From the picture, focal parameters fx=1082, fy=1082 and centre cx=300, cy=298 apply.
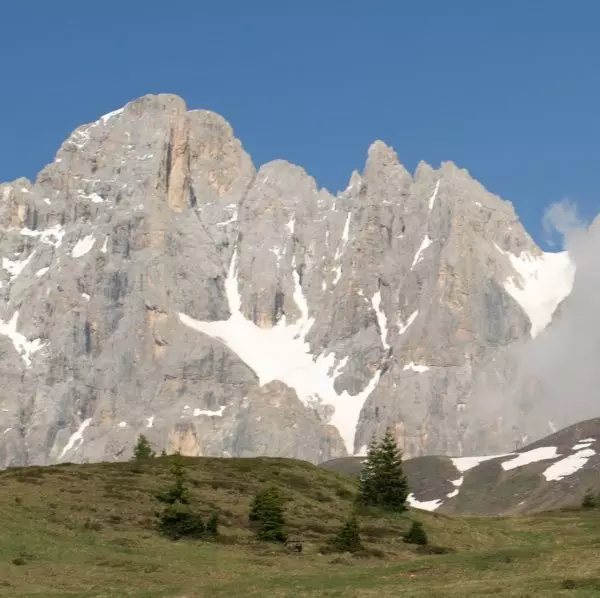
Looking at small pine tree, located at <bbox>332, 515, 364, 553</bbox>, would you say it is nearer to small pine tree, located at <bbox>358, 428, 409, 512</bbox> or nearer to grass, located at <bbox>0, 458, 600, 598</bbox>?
grass, located at <bbox>0, 458, 600, 598</bbox>

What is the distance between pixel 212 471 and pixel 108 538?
87.3ft

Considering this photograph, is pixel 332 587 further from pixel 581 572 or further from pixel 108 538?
pixel 108 538

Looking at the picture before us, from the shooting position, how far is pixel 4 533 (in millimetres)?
56844

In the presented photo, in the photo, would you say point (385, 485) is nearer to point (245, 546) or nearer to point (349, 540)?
point (349, 540)

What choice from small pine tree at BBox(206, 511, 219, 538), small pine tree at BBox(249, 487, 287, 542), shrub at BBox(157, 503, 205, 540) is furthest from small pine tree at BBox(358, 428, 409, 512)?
shrub at BBox(157, 503, 205, 540)

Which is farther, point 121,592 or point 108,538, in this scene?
point 108,538

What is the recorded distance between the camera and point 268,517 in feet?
214

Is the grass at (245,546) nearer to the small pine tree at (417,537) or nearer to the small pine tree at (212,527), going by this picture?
the small pine tree at (212,527)

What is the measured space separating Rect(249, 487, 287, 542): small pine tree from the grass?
1.08 meters

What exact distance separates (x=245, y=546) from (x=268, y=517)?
12.0 ft

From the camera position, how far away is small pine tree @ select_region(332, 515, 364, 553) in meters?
62.7

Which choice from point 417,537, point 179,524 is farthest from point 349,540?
point 179,524

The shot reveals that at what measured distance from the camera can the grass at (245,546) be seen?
44594 mm

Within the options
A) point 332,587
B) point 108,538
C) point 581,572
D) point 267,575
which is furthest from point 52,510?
point 581,572
